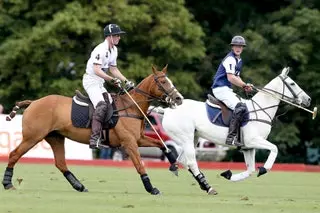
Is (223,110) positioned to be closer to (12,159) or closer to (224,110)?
(224,110)

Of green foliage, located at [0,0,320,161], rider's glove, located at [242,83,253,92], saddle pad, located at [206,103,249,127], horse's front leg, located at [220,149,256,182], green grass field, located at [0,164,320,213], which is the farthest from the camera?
green foliage, located at [0,0,320,161]

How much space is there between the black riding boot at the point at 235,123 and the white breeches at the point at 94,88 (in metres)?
2.25

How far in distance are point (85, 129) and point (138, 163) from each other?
3.53 feet

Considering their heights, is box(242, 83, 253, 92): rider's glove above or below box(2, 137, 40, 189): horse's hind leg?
above

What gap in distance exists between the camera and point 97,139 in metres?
15.9

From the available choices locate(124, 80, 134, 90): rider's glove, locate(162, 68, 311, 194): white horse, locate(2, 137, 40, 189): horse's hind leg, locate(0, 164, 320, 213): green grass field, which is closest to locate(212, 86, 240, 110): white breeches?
locate(162, 68, 311, 194): white horse

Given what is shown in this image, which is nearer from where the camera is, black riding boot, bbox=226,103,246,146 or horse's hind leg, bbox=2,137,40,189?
horse's hind leg, bbox=2,137,40,189

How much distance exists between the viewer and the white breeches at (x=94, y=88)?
1606 centimetres

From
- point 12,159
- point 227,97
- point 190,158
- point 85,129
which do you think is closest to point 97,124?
point 85,129

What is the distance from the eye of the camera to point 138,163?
1552cm

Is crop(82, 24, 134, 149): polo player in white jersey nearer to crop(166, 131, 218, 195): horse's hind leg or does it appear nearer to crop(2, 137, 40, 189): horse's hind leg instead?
crop(2, 137, 40, 189): horse's hind leg

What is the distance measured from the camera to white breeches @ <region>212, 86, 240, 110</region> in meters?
17.4

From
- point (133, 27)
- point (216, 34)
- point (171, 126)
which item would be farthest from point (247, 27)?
point (171, 126)

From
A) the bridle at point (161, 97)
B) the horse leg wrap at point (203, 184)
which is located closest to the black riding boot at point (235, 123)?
the horse leg wrap at point (203, 184)
